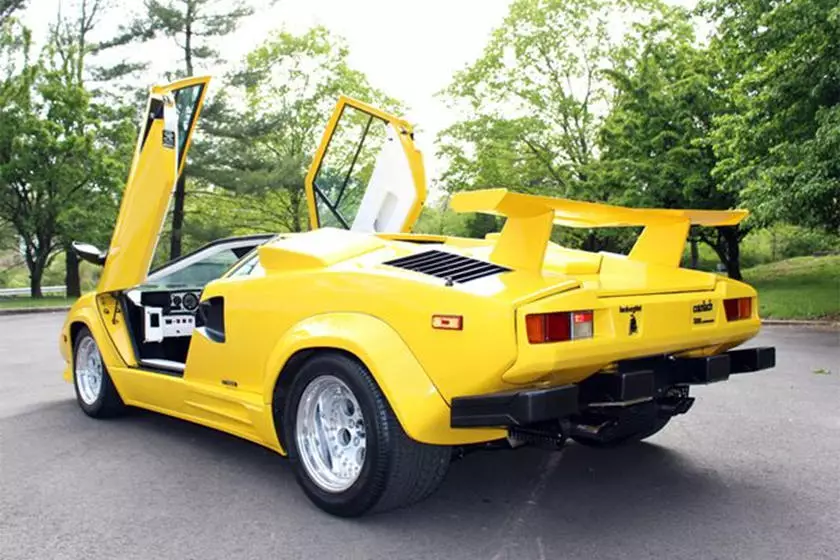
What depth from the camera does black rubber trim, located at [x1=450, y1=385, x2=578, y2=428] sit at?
114 inches

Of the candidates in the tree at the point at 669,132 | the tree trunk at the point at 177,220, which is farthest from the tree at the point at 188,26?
the tree at the point at 669,132

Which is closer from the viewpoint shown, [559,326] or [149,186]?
[559,326]

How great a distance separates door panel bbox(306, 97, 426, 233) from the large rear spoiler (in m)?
2.09

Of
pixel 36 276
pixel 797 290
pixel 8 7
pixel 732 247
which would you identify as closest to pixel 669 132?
pixel 732 247

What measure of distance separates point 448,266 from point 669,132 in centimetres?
1869

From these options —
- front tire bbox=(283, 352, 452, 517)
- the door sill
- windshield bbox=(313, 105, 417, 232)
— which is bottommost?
front tire bbox=(283, 352, 452, 517)

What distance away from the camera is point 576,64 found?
30.1 m

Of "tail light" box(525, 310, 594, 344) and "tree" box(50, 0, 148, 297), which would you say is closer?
"tail light" box(525, 310, 594, 344)

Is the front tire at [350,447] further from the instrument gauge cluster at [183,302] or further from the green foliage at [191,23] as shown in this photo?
the green foliage at [191,23]

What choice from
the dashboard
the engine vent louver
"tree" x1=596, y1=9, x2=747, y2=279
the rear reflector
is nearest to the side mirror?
the dashboard

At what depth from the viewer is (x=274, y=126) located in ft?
94.4

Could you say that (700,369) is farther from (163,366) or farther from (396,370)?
(163,366)

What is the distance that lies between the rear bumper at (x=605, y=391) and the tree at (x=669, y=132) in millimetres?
17121

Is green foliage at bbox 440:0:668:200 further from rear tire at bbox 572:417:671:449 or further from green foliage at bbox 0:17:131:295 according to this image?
rear tire at bbox 572:417:671:449
